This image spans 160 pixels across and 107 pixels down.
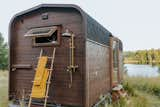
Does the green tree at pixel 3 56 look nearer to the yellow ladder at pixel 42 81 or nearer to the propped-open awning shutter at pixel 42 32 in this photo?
the propped-open awning shutter at pixel 42 32

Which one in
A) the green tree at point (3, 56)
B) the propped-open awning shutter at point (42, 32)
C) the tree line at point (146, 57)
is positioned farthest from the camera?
the tree line at point (146, 57)

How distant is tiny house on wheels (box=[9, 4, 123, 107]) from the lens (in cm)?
548

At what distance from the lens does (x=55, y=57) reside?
5926 mm

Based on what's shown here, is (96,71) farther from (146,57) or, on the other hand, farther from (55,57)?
(146,57)

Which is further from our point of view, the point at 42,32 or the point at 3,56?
the point at 3,56

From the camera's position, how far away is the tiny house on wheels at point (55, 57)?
5.48 m

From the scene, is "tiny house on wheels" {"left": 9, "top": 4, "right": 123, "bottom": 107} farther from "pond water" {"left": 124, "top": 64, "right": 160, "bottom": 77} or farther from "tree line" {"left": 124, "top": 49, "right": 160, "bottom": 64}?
"tree line" {"left": 124, "top": 49, "right": 160, "bottom": 64}

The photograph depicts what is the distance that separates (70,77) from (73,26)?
138cm

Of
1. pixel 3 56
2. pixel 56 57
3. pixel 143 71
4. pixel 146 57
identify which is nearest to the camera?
pixel 56 57

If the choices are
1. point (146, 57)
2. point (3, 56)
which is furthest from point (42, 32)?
point (146, 57)

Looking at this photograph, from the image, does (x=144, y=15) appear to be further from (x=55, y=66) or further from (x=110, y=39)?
(x=55, y=66)

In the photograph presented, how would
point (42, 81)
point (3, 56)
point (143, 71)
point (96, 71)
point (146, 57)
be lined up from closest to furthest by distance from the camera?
point (42, 81) → point (96, 71) → point (143, 71) → point (3, 56) → point (146, 57)

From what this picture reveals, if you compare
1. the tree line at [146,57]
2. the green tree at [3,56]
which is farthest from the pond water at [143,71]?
the green tree at [3,56]

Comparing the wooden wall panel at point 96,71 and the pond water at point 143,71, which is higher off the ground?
the wooden wall panel at point 96,71
